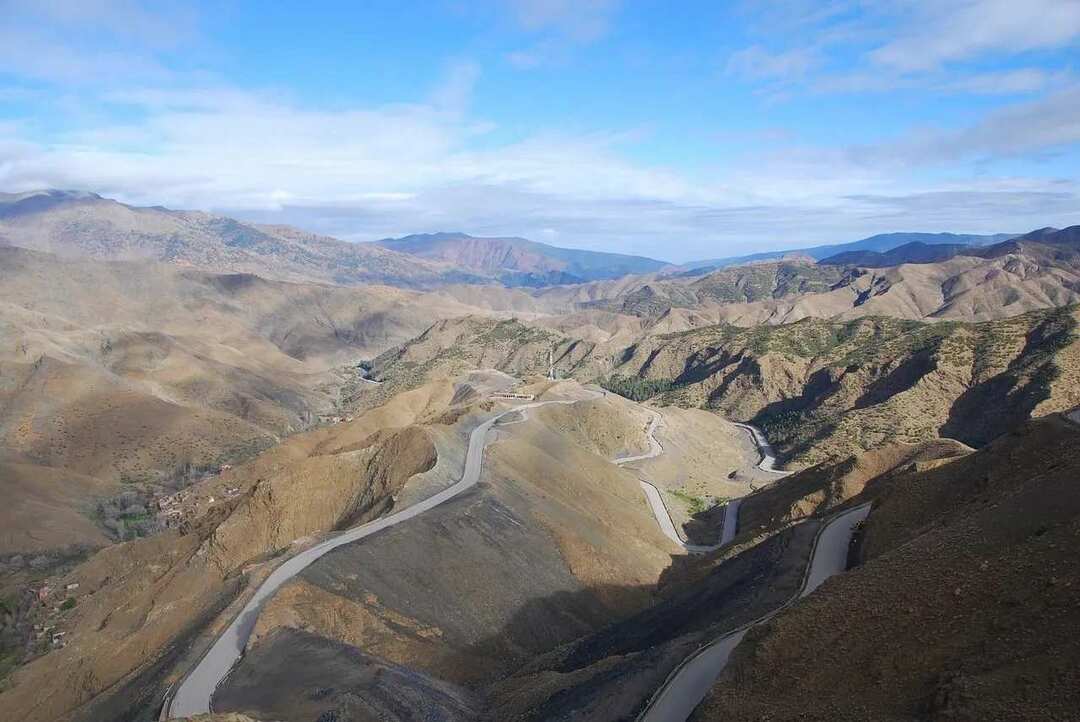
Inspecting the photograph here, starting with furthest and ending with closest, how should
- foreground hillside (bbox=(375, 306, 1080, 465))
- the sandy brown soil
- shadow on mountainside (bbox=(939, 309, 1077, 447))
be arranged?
foreground hillside (bbox=(375, 306, 1080, 465)) → shadow on mountainside (bbox=(939, 309, 1077, 447)) → the sandy brown soil

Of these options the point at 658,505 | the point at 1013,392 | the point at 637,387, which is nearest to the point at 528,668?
the point at 658,505

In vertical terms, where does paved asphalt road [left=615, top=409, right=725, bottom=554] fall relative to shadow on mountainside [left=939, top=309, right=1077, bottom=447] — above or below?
below

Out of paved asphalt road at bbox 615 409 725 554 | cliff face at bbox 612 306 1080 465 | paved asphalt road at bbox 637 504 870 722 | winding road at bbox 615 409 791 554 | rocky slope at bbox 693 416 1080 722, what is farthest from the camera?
cliff face at bbox 612 306 1080 465

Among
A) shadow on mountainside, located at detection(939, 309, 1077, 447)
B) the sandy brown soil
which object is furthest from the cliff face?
the sandy brown soil

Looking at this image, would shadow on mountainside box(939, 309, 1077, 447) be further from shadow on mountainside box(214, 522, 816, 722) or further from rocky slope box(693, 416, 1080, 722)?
rocky slope box(693, 416, 1080, 722)

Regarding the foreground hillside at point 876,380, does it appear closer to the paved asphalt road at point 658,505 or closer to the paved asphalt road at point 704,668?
the paved asphalt road at point 658,505

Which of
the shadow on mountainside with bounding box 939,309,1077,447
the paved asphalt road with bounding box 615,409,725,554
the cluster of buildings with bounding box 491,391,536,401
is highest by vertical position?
the shadow on mountainside with bounding box 939,309,1077,447

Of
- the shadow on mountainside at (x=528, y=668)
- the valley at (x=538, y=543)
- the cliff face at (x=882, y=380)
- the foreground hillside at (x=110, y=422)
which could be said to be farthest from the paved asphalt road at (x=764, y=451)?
the foreground hillside at (x=110, y=422)

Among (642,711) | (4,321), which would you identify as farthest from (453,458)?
(4,321)
